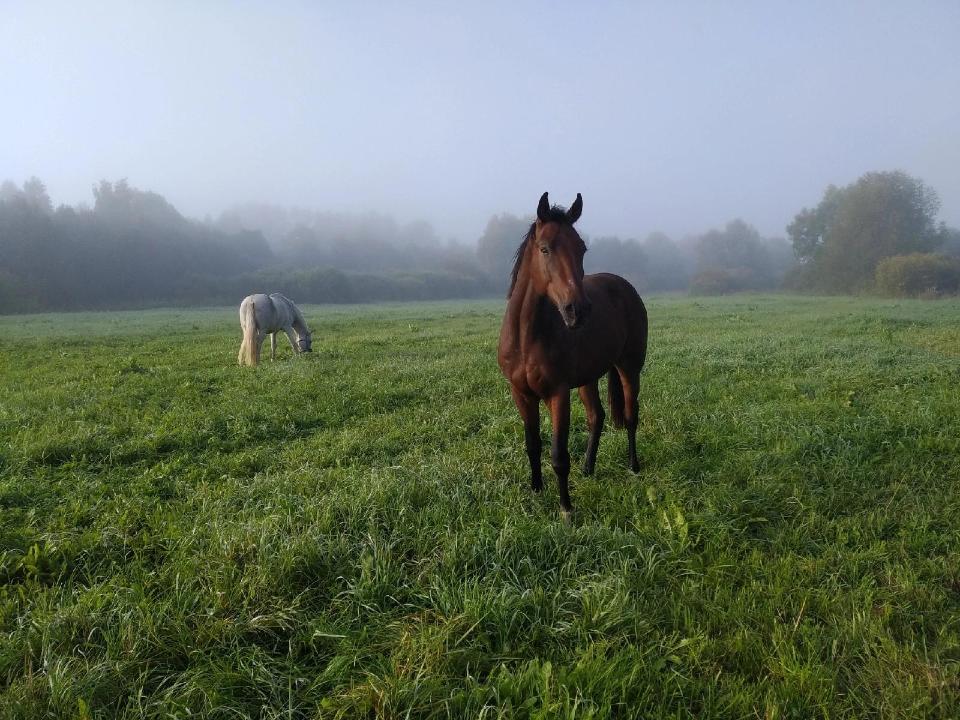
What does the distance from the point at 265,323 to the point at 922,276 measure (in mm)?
58523

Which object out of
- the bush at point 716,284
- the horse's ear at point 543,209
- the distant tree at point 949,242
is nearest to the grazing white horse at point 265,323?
the horse's ear at point 543,209

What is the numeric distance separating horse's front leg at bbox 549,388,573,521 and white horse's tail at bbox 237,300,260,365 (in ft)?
32.0

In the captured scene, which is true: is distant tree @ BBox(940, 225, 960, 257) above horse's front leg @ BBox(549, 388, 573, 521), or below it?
above

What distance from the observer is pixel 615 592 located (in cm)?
272

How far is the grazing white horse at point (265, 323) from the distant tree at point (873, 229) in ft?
215

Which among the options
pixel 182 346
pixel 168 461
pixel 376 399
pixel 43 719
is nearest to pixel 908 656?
pixel 43 719

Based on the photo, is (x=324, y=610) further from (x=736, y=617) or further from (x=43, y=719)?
(x=736, y=617)

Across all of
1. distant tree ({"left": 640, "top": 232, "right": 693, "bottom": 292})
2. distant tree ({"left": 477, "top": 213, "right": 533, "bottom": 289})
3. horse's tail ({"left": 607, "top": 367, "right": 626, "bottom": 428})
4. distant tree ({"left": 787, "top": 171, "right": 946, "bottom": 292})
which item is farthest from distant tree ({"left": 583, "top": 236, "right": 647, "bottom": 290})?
horse's tail ({"left": 607, "top": 367, "right": 626, "bottom": 428})

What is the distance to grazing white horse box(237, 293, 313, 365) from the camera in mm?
12211

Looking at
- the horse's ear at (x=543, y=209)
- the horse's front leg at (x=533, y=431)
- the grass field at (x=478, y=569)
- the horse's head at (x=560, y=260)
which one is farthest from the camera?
the horse's front leg at (x=533, y=431)

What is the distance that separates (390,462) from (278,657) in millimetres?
2749

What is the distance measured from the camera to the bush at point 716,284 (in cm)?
7514

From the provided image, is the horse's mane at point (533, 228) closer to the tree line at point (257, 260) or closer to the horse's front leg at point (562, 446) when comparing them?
the horse's front leg at point (562, 446)

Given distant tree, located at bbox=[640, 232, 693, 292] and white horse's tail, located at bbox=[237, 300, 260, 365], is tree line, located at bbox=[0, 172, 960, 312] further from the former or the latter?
white horse's tail, located at bbox=[237, 300, 260, 365]
